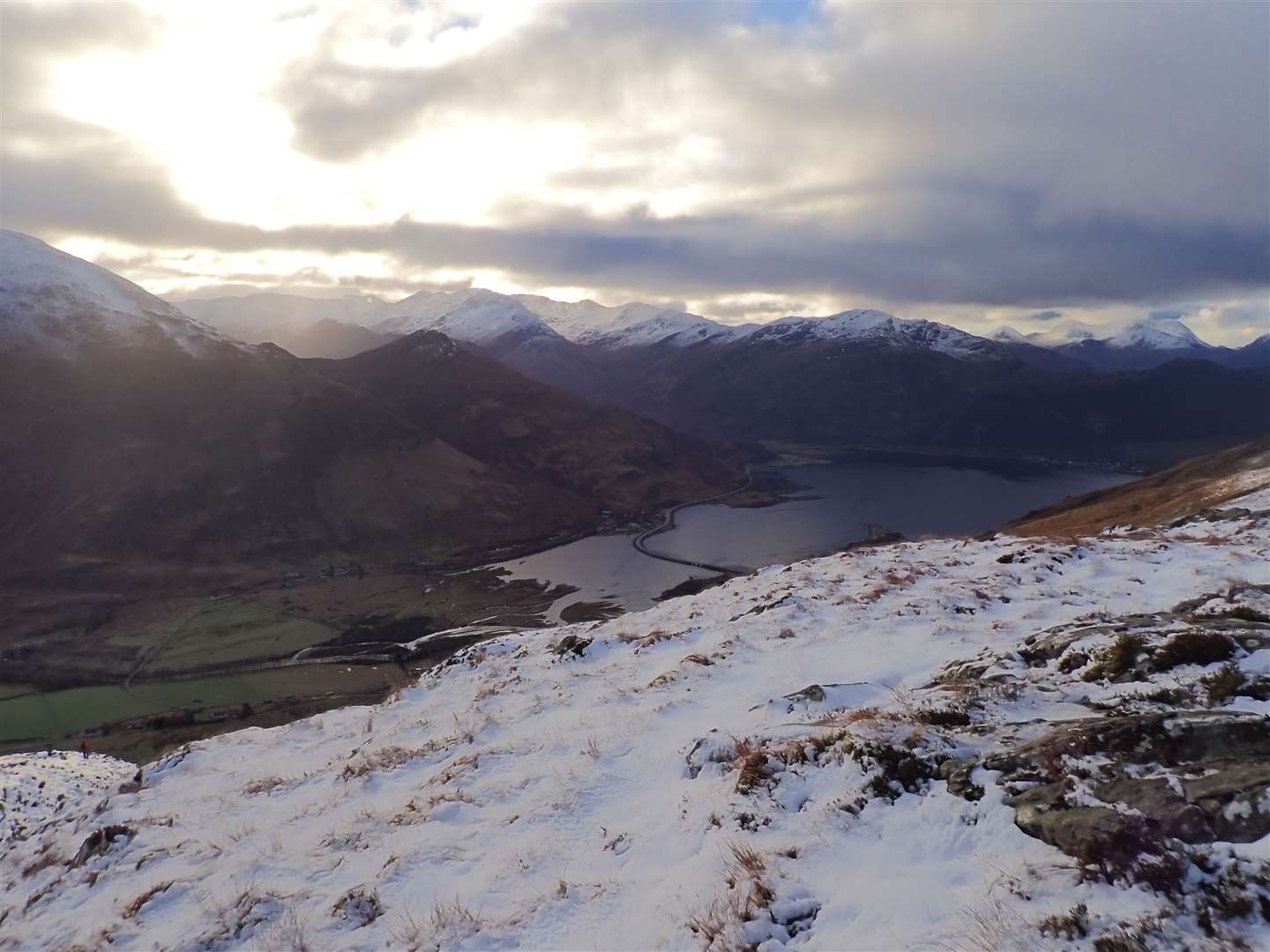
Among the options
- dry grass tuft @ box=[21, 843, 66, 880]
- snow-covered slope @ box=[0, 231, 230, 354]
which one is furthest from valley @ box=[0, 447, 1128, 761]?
snow-covered slope @ box=[0, 231, 230, 354]

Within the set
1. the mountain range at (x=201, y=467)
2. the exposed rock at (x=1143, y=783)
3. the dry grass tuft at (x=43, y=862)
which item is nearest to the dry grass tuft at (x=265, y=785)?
the dry grass tuft at (x=43, y=862)

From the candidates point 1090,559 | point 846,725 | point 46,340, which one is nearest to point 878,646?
point 846,725

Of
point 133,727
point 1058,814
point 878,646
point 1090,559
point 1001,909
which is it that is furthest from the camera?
point 133,727

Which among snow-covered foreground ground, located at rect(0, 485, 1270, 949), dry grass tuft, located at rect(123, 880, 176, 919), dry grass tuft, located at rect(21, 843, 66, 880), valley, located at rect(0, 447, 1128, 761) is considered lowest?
valley, located at rect(0, 447, 1128, 761)

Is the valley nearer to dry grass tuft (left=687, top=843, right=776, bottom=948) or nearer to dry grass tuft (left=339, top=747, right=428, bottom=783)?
dry grass tuft (left=339, top=747, right=428, bottom=783)

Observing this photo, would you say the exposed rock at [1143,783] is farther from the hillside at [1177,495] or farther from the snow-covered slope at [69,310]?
the snow-covered slope at [69,310]

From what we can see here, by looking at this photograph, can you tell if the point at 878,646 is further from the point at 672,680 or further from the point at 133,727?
the point at 133,727

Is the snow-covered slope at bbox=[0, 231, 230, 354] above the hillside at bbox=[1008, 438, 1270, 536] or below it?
above
